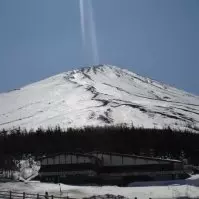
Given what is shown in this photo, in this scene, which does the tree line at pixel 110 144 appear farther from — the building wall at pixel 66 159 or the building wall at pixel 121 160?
the building wall at pixel 66 159

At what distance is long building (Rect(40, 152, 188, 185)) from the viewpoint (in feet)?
206

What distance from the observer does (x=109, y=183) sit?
62188 millimetres

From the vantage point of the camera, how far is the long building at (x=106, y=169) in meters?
62.8

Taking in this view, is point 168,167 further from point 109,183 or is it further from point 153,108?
point 153,108

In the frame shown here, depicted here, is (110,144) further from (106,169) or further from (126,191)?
(126,191)

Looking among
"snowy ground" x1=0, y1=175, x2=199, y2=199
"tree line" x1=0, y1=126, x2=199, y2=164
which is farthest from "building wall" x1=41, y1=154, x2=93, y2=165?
"tree line" x1=0, y1=126, x2=199, y2=164

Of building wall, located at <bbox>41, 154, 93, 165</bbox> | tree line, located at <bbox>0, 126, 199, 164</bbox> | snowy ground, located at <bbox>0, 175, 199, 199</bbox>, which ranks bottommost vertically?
snowy ground, located at <bbox>0, 175, 199, 199</bbox>

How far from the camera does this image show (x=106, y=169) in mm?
66625

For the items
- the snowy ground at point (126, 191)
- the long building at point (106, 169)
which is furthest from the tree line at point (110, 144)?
the snowy ground at point (126, 191)

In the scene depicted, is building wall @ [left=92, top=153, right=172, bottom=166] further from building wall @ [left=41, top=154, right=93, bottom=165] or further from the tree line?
the tree line

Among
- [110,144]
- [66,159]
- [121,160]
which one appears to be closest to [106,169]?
[121,160]

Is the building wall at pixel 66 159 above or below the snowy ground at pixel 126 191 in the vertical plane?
above

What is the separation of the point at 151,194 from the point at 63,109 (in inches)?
5753

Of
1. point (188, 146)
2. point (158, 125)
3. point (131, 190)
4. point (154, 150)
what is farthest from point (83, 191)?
point (158, 125)
